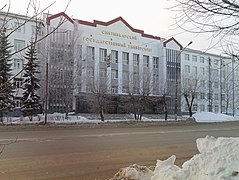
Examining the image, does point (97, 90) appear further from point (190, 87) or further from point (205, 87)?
point (205, 87)

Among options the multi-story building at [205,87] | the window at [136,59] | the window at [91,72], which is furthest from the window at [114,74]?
the multi-story building at [205,87]

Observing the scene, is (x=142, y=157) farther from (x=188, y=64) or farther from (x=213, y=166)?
(x=188, y=64)

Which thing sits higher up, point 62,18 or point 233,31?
point 233,31

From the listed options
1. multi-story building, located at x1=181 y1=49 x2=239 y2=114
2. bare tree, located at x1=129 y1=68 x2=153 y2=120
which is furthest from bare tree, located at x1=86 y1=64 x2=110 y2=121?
multi-story building, located at x1=181 y1=49 x2=239 y2=114

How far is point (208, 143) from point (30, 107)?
3773 cm

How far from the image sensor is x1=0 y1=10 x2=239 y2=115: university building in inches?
1741

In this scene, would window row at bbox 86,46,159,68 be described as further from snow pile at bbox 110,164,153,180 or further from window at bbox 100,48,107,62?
snow pile at bbox 110,164,153,180

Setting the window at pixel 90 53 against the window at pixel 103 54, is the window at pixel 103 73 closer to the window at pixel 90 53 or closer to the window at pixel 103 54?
the window at pixel 90 53

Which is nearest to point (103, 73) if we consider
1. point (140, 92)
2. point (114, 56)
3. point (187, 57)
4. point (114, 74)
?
point (114, 74)

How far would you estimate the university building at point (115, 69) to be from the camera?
145 ft

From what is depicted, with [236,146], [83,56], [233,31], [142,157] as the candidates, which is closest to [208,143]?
[236,146]

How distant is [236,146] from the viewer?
4.62 metres

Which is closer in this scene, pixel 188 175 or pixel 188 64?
pixel 188 175

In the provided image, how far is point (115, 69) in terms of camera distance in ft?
202
